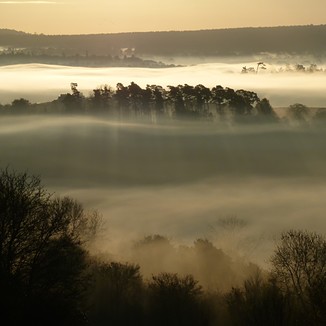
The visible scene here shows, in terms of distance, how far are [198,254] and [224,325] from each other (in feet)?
41.7

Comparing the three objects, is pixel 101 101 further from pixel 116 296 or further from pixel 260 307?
pixel 260 307

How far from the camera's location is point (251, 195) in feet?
308

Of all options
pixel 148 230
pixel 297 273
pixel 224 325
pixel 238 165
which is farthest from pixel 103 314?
pixel 238 165

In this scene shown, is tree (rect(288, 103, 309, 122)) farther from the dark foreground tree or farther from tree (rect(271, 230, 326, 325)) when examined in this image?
the dark foreground tree

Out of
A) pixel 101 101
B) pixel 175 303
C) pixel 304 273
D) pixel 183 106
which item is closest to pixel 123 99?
pixel 101 101

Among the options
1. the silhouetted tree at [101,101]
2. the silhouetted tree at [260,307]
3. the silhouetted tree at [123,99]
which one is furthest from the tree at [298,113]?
the silhouetted tree at [260,307]

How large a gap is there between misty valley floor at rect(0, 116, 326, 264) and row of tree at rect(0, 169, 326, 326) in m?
18.9

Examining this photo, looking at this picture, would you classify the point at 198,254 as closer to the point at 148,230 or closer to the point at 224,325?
the point at 224,325

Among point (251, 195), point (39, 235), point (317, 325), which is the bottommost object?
point (251, 195)

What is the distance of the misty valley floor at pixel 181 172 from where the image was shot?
70312mm

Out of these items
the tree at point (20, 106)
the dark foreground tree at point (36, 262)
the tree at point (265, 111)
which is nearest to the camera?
the dark foreground tree at point (36, 262)

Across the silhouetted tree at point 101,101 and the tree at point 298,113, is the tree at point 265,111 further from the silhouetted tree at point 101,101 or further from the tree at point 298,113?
the silhouetted tree at point 101,101

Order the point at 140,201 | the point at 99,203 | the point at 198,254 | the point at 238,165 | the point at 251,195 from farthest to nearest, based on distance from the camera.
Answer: the point at 238,165, the point at 251,195, the point at 140,201, the point at 99,203, the point at 198,254

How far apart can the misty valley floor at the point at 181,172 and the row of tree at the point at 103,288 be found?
18.9 metres
